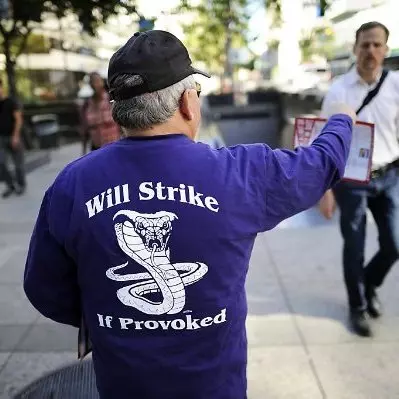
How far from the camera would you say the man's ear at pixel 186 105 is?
1.35m

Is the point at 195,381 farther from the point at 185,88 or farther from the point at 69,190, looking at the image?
the point at 185,88

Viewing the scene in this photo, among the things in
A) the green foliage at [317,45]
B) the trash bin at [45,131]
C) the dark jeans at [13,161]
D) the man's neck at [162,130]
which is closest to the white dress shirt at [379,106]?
the man's neck at [162,130]

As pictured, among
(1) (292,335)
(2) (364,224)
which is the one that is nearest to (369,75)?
(2) (364,224)

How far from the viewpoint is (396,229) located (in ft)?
10.6

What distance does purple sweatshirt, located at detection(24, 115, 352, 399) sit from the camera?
129cm

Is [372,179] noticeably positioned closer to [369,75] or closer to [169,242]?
[369,75]

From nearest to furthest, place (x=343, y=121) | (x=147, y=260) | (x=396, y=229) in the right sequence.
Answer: (x=147, y=260) → (x=343, y=121) → (x=396, y=229)

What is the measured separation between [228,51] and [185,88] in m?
22.1

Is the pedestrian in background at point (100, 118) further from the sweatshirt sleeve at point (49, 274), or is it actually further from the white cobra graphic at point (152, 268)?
the white cobra graphic at point (152, 268)

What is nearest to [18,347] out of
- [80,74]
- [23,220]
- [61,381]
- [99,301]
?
[61,381]

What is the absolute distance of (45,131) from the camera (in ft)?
44.4

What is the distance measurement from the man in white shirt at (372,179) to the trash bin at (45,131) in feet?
37.3

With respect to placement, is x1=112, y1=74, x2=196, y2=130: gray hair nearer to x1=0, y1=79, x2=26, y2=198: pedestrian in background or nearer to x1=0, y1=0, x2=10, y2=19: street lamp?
x1=0, y1=79, x2=26, y2=198: pedestrian in background

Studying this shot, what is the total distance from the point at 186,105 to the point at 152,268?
0.44 meters
